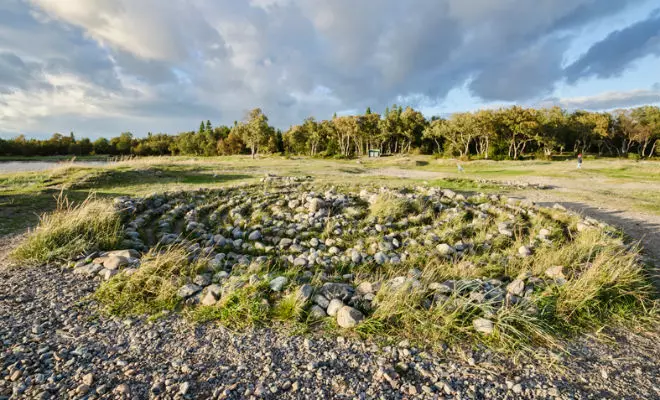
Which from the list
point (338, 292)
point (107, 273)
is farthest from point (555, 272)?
point (107, 273)

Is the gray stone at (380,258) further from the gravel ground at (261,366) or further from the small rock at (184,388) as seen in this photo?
the small rock at (184,388)

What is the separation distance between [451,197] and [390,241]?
541cm

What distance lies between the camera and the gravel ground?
2.94 metres

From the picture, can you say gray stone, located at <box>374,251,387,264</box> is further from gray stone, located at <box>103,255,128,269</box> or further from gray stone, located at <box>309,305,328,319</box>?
gray stone, located at <box>103,255,128,269</box>

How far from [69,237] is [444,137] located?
6234cm

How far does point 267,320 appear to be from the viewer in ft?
13.6

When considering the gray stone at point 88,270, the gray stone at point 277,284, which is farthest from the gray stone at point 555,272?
the gray stone at point 88,270

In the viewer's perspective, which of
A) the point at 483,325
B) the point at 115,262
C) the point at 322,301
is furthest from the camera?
the point at 115,262

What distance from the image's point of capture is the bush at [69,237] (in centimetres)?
577

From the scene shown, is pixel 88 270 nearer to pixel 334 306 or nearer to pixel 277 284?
pixel 277 284

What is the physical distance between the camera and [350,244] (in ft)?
25.8

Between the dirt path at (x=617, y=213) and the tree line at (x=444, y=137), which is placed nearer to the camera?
the dirt path at (x=617, y=213)

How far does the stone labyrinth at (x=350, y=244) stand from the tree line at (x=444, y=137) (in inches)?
1653

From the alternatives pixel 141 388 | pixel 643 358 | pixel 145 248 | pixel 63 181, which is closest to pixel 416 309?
pixel 643 358
